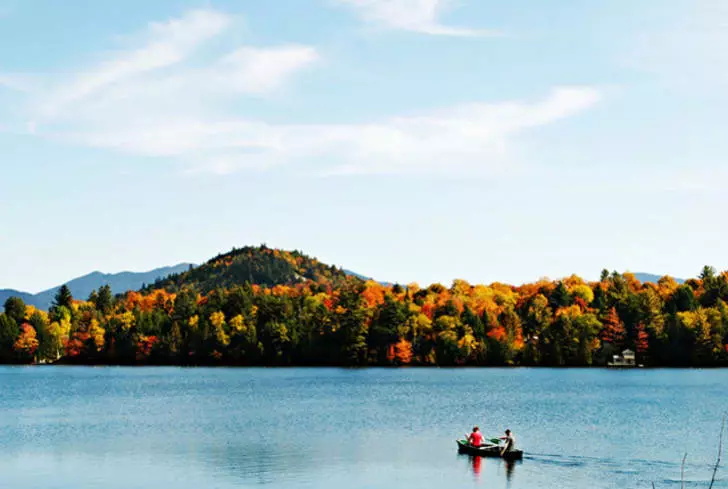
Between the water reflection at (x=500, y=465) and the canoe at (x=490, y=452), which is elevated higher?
the canoe at (x=490, y=452)

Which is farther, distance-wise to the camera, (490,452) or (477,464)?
(490,452)

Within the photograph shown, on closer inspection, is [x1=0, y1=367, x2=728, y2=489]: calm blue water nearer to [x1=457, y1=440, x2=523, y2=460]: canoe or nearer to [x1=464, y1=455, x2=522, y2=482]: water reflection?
[x1=464, y1=455, x2=522, y2=482]: water reflection

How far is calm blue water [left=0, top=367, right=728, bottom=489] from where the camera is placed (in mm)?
56406

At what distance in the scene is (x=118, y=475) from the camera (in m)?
57.1

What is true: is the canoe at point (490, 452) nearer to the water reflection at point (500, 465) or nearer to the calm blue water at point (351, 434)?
the water reflection at point (500, 465)

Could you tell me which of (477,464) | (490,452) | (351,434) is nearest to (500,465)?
(477,464)

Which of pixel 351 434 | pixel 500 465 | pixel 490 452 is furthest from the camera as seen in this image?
pixel 351 434

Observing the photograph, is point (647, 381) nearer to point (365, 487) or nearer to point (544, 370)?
point (544, 370)

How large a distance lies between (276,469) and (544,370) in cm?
14280

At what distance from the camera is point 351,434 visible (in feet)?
256

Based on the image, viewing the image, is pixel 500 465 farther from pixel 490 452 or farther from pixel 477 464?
pixel 490 452

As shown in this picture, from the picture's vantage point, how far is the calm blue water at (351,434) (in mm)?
56406

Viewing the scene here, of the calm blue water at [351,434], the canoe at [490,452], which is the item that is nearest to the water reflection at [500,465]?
the calm blue water at [351,434]

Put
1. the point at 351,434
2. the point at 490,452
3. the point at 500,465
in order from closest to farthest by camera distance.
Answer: the point at 500,465 → the point at 490,452 → the point at 351,434
